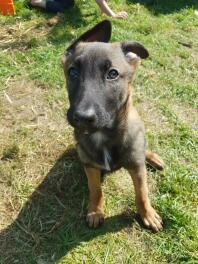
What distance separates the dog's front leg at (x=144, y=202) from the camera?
363 centimetres

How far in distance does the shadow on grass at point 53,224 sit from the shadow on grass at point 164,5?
3533 mm

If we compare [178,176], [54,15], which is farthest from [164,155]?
[54,15]

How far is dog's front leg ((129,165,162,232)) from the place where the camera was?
363 cm

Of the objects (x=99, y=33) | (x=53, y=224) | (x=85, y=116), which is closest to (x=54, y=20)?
(x=99, y=33)

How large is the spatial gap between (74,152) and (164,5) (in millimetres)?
3489

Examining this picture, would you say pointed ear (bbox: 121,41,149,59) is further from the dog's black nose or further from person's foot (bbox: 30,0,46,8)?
person's foot (bbox: 30,0,46,8)

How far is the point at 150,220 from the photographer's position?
3727mm

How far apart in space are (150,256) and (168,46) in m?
3.26

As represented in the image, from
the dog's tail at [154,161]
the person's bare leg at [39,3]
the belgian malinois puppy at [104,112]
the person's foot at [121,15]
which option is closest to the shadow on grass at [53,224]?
the belgian malinois puppy at [104,112]

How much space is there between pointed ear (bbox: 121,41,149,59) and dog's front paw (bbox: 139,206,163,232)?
4.24 ft

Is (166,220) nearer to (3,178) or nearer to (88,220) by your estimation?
(88,220)

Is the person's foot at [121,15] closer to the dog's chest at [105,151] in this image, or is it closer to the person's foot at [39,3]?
the person's foot at [39,3]

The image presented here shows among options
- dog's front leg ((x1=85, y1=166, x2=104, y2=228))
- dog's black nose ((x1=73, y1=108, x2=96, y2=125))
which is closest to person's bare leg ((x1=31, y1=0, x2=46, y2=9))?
dog's front leg ((x1=85, y1=166, x2=104, y2=228))

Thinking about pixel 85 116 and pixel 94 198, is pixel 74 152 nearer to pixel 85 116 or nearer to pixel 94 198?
pixel 94 198
